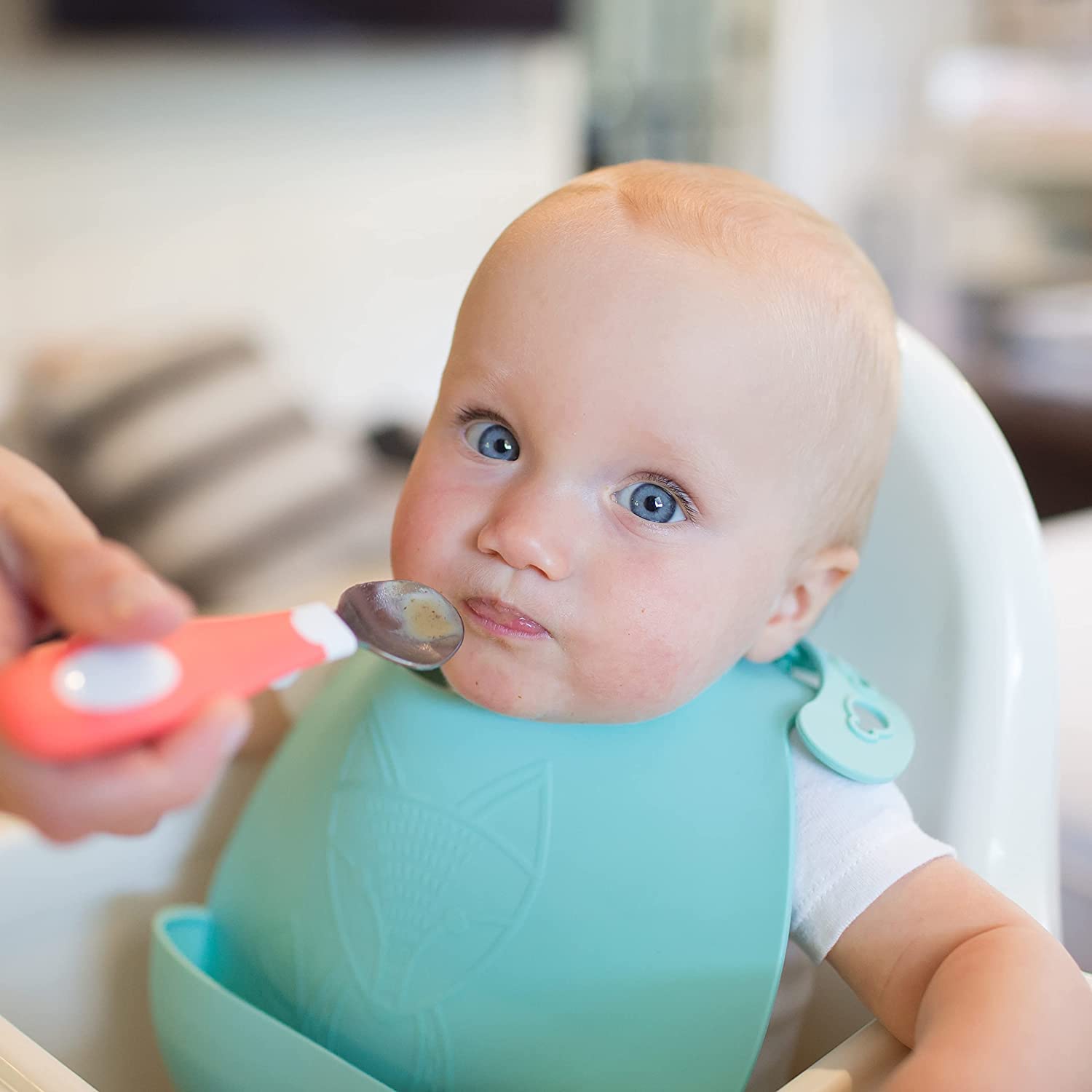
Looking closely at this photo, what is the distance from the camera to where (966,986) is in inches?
19.6

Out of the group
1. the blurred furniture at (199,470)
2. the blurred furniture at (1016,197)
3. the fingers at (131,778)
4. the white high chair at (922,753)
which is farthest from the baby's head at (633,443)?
the blurred furniture at (1016,197)

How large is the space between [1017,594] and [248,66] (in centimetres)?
167

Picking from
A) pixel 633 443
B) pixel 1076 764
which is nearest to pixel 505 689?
pixel 633 443

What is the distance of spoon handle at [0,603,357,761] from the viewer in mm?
357

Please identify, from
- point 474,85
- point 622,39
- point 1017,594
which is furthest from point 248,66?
point 1017,594

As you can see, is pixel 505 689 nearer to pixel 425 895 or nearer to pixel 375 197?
pixel 425 895

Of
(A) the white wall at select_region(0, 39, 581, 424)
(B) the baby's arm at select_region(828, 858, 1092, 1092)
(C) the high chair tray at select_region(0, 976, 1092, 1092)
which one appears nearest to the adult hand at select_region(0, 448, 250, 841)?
(C) the high chair tray at select_region(0, 976, 1092, 1092)

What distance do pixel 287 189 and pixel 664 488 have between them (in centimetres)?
167

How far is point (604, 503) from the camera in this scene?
1.87 ft

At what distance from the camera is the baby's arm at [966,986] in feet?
1.55

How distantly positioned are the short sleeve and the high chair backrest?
2.7 inches

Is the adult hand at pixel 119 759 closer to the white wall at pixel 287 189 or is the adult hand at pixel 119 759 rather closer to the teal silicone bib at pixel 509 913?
the teal silicone bib at pixel 509 913

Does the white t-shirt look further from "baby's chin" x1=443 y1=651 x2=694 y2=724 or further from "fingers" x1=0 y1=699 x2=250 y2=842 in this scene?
→ "fingers" x1=0 y1=699 x2=250 y2=842

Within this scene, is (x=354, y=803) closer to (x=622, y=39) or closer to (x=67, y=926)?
(x=67, y=926)
